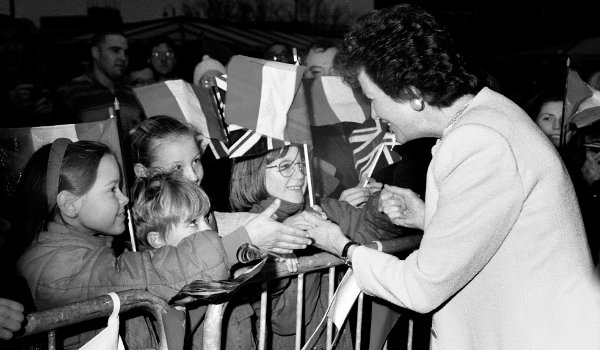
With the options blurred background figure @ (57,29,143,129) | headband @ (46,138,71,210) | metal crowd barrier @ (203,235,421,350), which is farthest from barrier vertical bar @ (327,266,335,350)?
blurred background figure @ (57,29,143,129)

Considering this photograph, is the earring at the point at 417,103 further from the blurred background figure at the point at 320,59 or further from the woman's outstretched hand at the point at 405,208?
the blurred background figure at the point at 320,59

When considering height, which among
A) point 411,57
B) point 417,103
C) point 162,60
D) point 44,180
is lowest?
point 162,60

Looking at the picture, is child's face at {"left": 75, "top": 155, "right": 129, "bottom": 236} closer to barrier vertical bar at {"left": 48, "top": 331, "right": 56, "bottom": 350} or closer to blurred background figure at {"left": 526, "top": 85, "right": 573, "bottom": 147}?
barrier vertical bar at {"left": 48, "top": 331, "right": 56, "bottom": 350}

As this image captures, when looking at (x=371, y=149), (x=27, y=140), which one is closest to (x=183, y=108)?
(x=27, y=140)

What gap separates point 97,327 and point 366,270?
1.09 metres

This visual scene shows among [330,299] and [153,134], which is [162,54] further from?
[330,299]

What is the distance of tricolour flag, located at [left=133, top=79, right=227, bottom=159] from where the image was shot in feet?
12.5

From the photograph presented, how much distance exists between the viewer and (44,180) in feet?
8.66

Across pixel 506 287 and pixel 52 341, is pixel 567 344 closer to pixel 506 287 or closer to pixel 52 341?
pixel 506 287

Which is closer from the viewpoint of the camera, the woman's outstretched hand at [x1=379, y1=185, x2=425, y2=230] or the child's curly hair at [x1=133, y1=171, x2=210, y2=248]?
the child's curly hair at [x1=133, y1=171, x2=210, y2=248]

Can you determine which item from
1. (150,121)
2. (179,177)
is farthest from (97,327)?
(150,121)

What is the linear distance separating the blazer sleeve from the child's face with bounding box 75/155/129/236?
134cm

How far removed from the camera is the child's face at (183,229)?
111 inches

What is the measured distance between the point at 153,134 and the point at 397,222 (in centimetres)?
139
